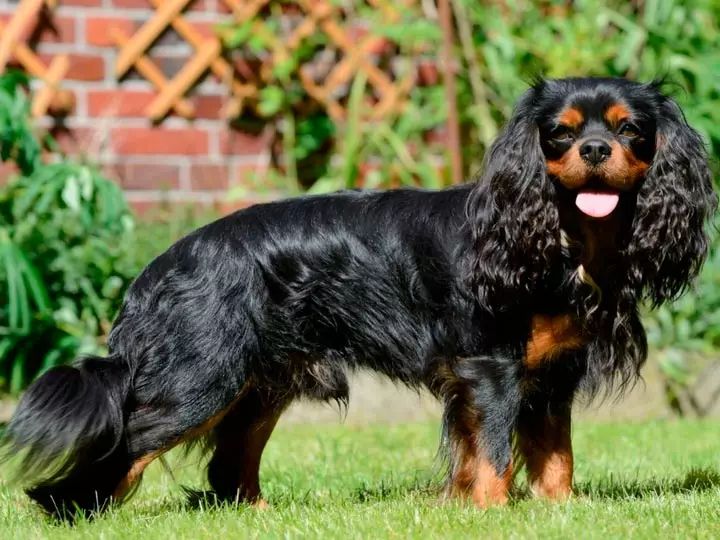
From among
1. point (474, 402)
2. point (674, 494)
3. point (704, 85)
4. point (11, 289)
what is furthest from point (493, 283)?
point (704, 85)

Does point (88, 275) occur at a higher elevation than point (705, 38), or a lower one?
lower

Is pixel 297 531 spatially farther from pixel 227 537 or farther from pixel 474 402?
pixel 474 402

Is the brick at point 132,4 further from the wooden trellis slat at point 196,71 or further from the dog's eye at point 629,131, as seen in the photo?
the dog's eye at point 629,131

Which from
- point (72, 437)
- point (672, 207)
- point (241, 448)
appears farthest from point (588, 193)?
point (72, 437)

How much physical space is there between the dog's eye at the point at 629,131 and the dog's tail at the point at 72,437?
5.96ft

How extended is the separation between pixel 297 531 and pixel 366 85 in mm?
4526

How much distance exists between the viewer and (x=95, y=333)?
20.6 feet

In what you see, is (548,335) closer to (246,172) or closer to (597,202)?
(597,202)

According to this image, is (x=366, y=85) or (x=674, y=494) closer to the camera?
(x=674, y=494)

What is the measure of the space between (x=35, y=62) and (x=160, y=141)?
0.84 metres

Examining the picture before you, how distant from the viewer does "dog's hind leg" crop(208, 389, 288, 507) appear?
14.5 ft

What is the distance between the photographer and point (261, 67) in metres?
7.48

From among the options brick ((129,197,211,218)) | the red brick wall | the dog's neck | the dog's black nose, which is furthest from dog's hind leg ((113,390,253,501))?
the red brick wall

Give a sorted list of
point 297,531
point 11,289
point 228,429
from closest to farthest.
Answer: point 297,531 < point 228,429 < point 11,289
